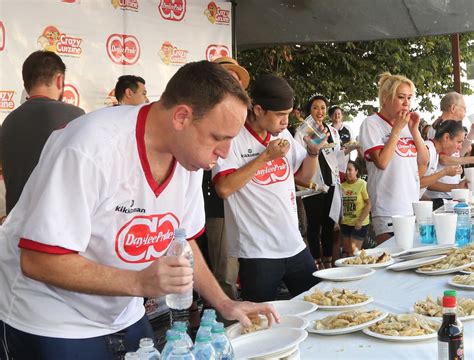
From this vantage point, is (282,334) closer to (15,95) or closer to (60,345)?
(60,345)

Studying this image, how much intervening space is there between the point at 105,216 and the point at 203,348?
1.94ft

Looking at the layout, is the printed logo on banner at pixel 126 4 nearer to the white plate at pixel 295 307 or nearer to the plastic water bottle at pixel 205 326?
the white plate at pixel 295 307

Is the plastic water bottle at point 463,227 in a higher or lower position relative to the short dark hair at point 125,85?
lower

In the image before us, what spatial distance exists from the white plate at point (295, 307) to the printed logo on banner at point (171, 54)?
3640 mm

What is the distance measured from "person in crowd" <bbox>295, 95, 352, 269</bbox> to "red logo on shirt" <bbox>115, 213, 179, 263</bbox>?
4.37m

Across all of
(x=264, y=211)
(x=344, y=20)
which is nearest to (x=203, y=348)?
(x=264, y=211)

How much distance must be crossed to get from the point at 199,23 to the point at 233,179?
3.03 m

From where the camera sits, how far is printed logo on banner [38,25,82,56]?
452cm

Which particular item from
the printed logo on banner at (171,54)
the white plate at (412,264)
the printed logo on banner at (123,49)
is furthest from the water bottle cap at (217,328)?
the printed logo on banner at (171,54)

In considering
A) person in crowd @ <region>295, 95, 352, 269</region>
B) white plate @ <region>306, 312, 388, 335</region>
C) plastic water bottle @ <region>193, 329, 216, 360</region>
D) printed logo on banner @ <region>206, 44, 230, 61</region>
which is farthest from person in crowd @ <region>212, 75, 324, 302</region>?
person in crowd @ <region>295, 95, 352, 269</region>

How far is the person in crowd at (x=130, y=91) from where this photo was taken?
4.50m

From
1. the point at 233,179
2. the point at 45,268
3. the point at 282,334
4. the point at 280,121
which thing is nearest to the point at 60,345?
the point at 45,268

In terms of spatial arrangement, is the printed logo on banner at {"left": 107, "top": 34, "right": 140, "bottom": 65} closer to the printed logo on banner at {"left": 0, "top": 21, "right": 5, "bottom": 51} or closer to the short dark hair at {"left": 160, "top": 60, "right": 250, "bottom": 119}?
the printed logo on banner at {"left": 0, "top": 21, "right": 5, "bottom": 51}

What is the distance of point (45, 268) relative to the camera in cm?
161
